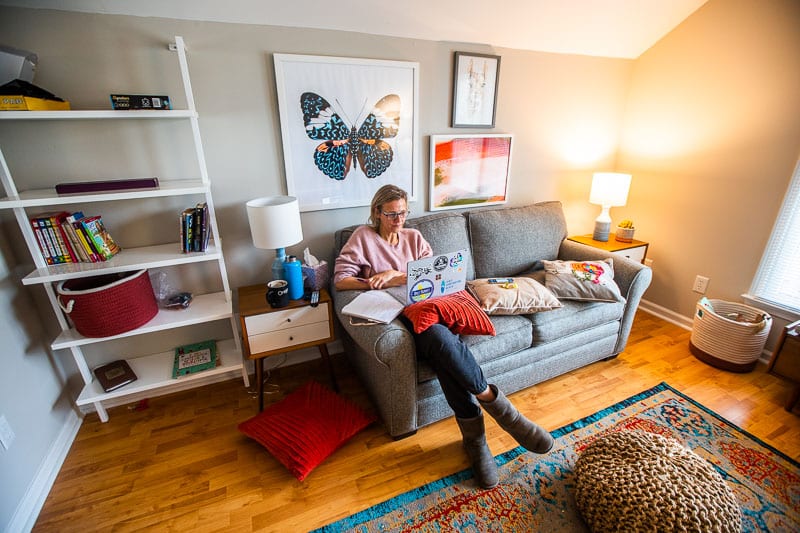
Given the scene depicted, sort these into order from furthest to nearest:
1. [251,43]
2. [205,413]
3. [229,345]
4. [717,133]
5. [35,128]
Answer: [717,133]
[229,345]
[205,413]
[251,43]
[35,128]

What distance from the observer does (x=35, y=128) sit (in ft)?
4.96

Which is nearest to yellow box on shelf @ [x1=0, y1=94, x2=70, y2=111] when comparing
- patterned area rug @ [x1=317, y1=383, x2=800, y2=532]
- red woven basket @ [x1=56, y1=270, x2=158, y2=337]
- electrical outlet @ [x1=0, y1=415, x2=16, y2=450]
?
red woven basket @ [x1=56, y1=270, x2=158, y2=337]

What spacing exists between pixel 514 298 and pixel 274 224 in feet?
4.18

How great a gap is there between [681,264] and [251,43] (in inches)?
125

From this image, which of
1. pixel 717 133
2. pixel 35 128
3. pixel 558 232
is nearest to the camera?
pixel 35 128

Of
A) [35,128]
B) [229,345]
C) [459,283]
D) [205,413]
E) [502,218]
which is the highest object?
[35,128]

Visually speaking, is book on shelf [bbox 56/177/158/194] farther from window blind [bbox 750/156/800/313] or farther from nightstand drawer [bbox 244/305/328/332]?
window blind [bbox 750/156/800/313]

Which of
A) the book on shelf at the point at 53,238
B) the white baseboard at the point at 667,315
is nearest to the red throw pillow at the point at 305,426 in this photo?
the book on shelf at the point at 53,238

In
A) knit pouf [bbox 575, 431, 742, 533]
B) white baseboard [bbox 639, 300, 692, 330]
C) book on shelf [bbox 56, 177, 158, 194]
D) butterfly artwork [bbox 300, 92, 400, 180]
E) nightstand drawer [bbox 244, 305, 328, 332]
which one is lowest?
white baseboard [bbox 639, 300, 692, 330]

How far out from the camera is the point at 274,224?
1658mm

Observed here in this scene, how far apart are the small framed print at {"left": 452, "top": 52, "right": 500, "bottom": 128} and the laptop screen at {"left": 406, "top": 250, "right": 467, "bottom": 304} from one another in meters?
1.10

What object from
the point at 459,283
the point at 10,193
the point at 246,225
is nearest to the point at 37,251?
the point at 10,193

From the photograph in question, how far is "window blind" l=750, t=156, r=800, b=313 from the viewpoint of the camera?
205 centimetres

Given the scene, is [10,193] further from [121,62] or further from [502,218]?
[502,218]
